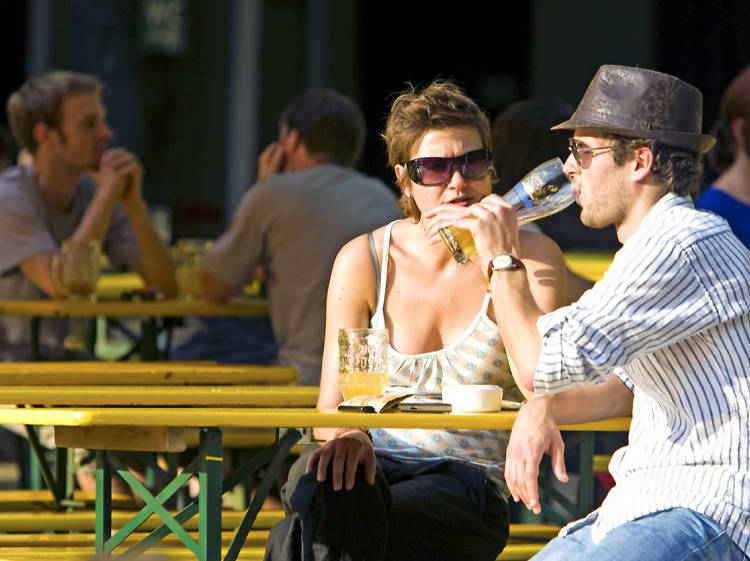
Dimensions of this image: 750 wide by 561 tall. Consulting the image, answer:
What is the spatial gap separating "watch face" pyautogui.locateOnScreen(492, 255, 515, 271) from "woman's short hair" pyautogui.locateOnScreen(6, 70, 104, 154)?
3.55 m

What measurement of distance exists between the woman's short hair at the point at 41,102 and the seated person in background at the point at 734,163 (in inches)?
106

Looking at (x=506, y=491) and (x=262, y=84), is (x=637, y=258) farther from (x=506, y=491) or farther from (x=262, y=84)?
(x=262, y=84)

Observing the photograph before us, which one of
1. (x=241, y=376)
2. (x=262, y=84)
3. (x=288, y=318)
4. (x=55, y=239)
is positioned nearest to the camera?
(x=241, y=376)

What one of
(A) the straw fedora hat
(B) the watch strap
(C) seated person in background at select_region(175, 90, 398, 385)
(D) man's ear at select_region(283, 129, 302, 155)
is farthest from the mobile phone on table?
(D) man's ear at select_region(283, 129, 302, 155)

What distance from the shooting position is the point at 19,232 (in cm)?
571

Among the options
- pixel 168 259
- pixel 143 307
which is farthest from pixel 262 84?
pixel 143 307

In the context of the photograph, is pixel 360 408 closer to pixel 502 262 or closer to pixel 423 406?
pixel 423 406

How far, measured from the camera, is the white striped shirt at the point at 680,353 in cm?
258

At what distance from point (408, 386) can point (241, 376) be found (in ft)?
2.68

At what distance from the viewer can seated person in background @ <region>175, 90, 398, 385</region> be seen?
5.38m

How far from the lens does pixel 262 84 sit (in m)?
9.39

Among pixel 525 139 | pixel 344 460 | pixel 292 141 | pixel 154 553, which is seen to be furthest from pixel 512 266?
pixel 292 141

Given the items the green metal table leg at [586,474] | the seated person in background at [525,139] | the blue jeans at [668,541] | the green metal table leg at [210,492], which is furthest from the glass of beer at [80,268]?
the blue jeans at [668,541]

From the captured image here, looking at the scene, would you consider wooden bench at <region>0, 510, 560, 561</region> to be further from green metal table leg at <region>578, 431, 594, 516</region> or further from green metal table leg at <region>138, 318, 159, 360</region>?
green metal table leg at <region>138, 318, 159, 360</region>
